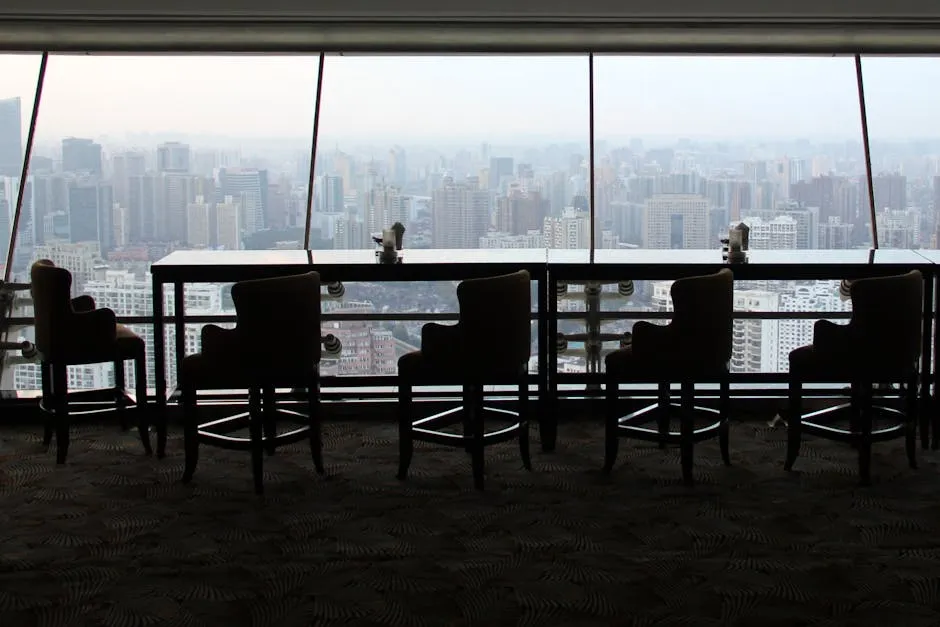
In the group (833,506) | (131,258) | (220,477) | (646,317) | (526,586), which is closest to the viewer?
(526,586)

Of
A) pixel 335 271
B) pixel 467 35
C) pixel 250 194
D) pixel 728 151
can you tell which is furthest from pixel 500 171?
pixel 335 271

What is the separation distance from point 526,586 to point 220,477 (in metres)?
1.99

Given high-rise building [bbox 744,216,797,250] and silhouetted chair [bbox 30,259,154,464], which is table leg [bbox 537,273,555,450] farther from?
high-rise building [bbox 744,216,797,250]

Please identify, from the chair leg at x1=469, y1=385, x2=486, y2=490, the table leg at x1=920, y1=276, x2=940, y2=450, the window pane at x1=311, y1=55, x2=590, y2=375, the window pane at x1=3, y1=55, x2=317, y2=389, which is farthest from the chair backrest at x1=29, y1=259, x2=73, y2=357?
the table leg at x1=920, y1=276, x2=940, y2=450

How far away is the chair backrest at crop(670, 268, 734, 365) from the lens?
5.11m

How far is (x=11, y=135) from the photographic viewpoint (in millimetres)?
7523

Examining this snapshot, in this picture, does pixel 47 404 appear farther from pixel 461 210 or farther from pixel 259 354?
pixel 461 210

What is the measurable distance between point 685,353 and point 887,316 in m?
0.91

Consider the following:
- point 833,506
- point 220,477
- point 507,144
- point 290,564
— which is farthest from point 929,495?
point 507,144

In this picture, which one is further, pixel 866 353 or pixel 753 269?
pixel 753 269

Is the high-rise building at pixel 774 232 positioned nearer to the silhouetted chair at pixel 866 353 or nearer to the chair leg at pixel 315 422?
the silhouetted chair at pixel 866 353

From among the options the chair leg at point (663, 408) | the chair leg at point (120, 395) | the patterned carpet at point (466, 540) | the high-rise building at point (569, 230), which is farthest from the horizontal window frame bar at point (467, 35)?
the patterned carpet at point (466, 540)

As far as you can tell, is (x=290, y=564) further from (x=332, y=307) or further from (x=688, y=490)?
(x=332, y=307)

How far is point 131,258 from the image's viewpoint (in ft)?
24.6
